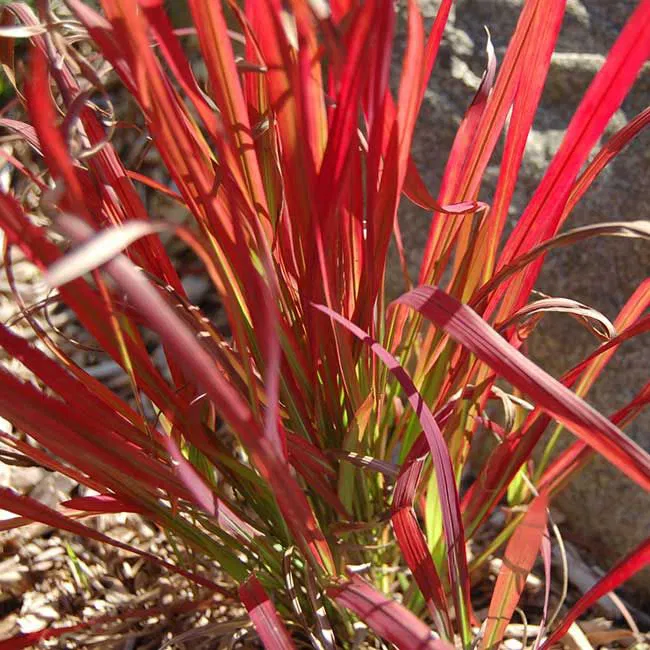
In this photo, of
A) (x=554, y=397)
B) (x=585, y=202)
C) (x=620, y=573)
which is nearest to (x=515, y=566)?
(x=620, y=573)

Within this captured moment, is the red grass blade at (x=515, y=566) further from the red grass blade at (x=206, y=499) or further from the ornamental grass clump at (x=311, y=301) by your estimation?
the red grass blade at (x=206, y=499)

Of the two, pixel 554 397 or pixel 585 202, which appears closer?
pixel 554 397

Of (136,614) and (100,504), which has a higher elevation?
(100,504)

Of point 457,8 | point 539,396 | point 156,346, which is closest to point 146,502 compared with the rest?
point 539,396

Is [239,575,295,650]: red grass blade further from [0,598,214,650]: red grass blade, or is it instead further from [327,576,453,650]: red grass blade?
[0,598,214,650]: red grass blade

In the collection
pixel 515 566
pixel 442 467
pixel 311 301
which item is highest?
pixel 311 301

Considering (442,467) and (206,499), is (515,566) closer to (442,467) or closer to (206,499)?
(442,467)

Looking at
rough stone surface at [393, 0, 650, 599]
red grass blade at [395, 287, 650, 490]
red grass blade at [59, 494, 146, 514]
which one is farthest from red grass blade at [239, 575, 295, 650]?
rough stone surface at [393, 0, 650, 599]
